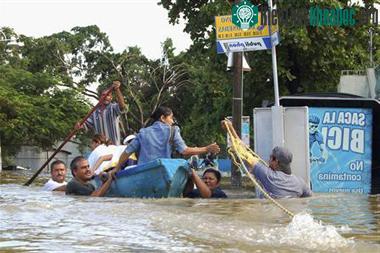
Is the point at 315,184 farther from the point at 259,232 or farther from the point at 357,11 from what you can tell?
the point at 357,11

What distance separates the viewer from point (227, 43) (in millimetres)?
Answer: 12695

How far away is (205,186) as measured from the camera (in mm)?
9062

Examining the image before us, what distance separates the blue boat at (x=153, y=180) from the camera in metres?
8.91

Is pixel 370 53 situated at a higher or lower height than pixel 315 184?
higher

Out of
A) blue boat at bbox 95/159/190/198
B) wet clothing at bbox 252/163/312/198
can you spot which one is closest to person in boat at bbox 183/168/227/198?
blue boat at bbox 95/159/190/198

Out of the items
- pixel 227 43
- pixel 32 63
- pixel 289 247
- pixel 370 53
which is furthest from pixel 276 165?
pixel 32 63

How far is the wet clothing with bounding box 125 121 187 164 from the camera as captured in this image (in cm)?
918

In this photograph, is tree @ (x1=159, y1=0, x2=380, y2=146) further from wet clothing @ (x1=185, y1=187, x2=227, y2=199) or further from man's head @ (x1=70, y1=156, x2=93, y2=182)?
man's head @ (x1=70, y1=156, x2=93, y2=182)

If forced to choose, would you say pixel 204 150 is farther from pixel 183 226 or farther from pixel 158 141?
pixel 183 226

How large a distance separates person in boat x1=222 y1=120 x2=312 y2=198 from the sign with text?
385cm

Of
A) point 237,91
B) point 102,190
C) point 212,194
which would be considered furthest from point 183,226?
point 237,91

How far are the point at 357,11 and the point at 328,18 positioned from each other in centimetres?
137

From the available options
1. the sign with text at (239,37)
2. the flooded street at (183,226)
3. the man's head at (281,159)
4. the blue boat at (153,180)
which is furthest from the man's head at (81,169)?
the sign with text at (239,37)

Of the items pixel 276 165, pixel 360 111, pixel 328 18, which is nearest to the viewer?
pixel 276 165
